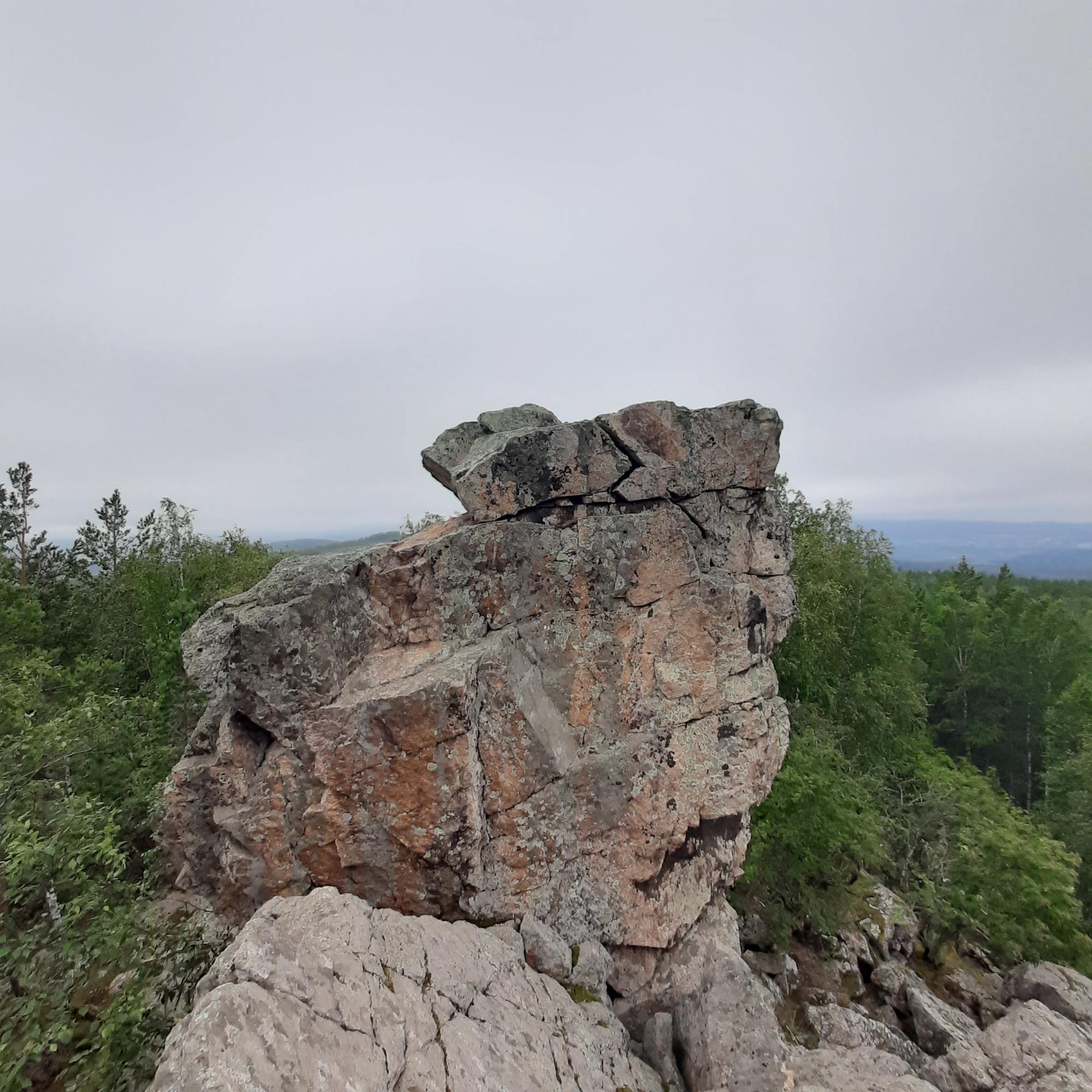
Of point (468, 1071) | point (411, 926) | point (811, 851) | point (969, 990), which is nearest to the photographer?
point (468, 1071)

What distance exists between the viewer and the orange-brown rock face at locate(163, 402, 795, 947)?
915 centimetres

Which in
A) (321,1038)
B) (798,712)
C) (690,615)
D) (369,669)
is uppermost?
(690,615)

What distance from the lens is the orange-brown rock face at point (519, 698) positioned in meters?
9.15

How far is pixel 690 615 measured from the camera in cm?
1121

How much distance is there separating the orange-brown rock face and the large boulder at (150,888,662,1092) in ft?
4.31

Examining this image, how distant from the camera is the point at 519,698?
32.2 feet

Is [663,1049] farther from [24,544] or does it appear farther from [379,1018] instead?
[24,544]

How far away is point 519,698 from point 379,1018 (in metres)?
4.59

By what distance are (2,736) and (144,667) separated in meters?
11.7

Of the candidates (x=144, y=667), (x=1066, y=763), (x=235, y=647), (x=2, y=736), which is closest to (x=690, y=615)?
(x=235, y=647)

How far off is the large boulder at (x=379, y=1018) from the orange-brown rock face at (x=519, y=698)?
131 centimetres

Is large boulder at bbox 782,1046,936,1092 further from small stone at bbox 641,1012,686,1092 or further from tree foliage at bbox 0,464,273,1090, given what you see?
tree foliage at bbox 0,464,273,1090

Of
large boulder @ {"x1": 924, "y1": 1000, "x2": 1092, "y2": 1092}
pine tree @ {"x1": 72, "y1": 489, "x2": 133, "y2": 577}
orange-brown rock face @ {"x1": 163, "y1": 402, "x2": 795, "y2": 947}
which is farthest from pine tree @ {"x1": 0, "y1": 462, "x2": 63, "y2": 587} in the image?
large boulder @ {"x1": 924, "y1": 1000, "x2": 1092, "y2": 1092}

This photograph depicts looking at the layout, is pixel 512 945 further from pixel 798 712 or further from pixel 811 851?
pixel 798 712
